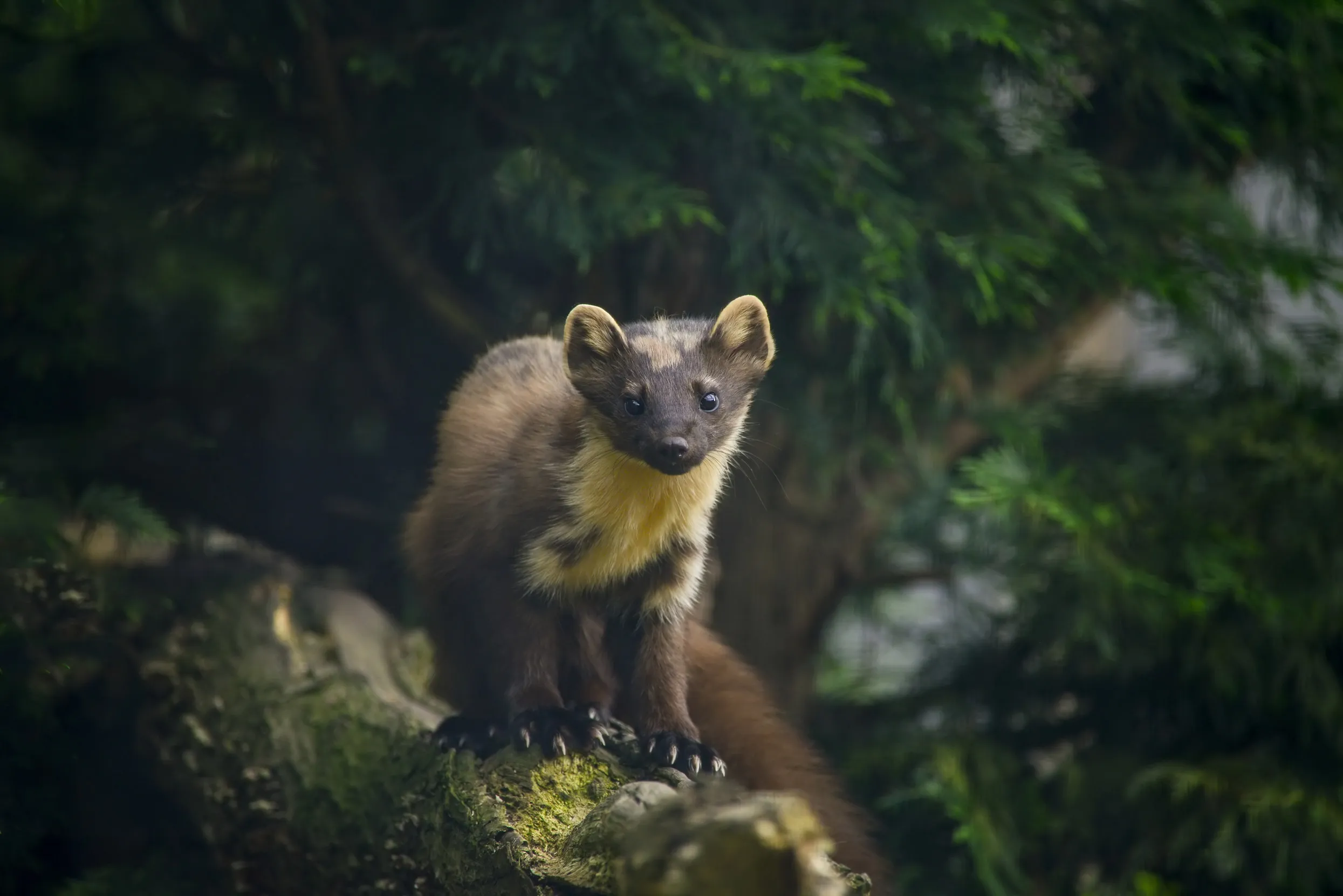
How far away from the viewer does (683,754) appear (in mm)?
3229

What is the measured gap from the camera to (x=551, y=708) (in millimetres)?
3289

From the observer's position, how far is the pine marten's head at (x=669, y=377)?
3.16 meters

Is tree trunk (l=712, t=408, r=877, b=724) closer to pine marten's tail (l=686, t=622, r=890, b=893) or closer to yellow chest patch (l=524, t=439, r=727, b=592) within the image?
pine marten's tail (l=686, t=622, r=890, b=893)

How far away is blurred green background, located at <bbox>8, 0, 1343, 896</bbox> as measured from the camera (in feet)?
13.3

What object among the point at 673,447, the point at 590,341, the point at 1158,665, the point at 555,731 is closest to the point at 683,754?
the point at 555,731

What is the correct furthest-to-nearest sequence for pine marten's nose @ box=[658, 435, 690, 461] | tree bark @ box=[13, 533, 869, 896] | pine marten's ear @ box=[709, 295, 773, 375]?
1. pine marten's ear @ box=[709, 295, 773, 375]
2. pine marten's nose @ box=[658, 435, 690, 461]
3. tree bark @ box=[13, 533, 869, 896]

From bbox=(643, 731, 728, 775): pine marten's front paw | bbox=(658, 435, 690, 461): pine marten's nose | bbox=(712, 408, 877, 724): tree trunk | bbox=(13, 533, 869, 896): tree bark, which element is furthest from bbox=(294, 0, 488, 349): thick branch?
bbox=(643, 731, 728, 775): pine marten's front paw

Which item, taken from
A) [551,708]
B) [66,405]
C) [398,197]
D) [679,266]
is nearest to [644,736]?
[551,708]

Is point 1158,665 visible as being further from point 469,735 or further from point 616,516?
point 469,735

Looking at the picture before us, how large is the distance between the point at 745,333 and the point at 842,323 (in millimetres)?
1592

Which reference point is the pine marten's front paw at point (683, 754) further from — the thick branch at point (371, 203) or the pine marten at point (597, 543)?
the thick branch at point (371, 203)

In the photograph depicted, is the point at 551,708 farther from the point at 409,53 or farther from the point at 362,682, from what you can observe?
the point at 409,53

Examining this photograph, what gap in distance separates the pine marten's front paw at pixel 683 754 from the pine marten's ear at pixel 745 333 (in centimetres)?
105

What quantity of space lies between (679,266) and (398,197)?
113 centimetres
